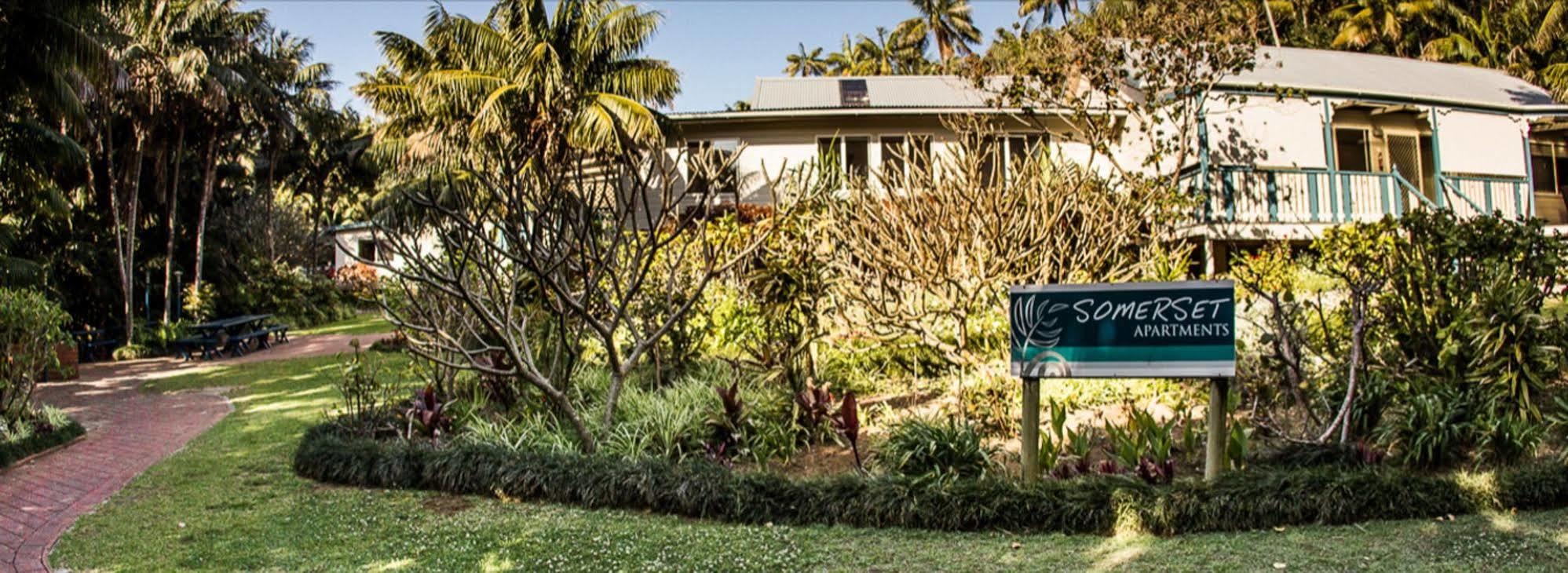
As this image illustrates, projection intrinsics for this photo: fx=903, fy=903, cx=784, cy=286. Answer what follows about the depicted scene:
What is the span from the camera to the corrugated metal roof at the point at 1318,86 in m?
17.1

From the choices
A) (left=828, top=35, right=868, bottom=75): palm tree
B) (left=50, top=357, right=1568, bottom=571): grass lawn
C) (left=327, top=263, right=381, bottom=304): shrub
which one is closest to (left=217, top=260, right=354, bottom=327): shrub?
(left=327, top=263, right=381, bottom=304): shrub

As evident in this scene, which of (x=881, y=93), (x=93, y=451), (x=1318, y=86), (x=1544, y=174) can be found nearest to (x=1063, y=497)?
(x=93, y=451)

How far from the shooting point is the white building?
51.5 ft

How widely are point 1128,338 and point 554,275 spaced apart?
4203 mm

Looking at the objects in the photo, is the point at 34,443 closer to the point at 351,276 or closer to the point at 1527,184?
the point at 1527,184

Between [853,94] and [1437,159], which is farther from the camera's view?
[853,94]

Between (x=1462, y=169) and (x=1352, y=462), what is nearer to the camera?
(x=1352, y=462)

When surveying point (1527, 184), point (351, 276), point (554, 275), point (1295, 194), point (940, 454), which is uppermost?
point (351, 276)

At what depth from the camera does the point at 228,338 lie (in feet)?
62.2

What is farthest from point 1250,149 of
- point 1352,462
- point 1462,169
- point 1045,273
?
point 1352,462

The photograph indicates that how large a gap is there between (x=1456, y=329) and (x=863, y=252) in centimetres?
498

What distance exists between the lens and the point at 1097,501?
5.34 meters

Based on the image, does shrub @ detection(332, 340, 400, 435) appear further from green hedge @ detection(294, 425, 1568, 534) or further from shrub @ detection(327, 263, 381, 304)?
shrub @ detection(327, 263, 381, 304)

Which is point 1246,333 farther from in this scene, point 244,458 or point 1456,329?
point 244,458
